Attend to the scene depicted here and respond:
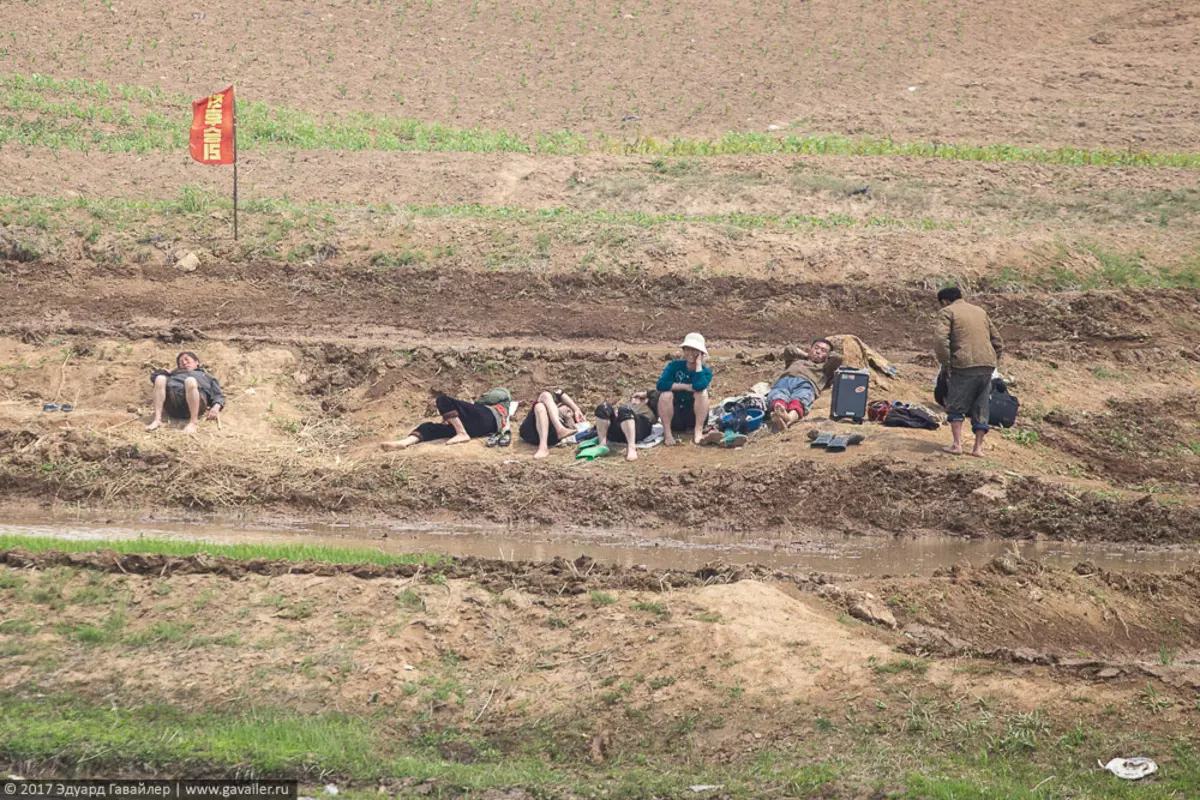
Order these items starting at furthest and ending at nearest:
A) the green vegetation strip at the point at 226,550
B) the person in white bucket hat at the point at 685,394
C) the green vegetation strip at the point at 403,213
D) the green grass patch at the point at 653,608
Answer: the green vegetation strip at the point at 403,213 → the person in white bucket hat at the point at 685,394 → the green vegetation strip at the point at 226,550 → the green grass patch at the point at 653,608

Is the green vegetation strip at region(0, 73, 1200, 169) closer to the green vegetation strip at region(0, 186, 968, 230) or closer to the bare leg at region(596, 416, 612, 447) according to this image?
the green vegetation strip at region(0, 186, 968, 230)

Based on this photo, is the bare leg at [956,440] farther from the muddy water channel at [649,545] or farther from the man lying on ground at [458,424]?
the man lying on ground at [458,424]

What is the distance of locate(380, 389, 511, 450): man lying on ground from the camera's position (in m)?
15.0

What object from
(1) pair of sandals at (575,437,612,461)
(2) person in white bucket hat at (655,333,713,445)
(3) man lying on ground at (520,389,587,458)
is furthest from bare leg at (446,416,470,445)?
(2) person in white bucket hat at (655,333,713,445)

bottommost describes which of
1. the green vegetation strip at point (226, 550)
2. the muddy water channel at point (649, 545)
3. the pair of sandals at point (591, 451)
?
the muddy water channel at point (649, 545)

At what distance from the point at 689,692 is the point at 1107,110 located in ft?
95.5

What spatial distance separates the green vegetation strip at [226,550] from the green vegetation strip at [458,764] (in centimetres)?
255

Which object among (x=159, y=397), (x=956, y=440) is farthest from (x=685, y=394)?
(x=159, y=397)

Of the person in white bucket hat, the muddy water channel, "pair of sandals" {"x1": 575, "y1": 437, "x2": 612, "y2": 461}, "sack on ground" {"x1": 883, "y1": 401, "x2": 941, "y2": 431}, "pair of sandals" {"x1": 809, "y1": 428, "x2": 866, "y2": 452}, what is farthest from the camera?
"sack on ground" {"x1": 883, "y1": 401, "x2": 941, "y2": 431}

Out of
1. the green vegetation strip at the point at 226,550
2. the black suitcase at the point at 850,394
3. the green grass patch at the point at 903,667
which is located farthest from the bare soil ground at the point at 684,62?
the green grass patch at the point at 903,667

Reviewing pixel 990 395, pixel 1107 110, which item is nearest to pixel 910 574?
pixel 990 395

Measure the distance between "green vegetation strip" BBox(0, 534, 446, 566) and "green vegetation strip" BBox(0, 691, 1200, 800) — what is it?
8.36 feet

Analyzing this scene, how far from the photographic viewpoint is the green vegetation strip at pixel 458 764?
6707mm

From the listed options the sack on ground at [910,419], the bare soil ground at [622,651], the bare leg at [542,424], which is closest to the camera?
the bare soil ground at [622,651]
